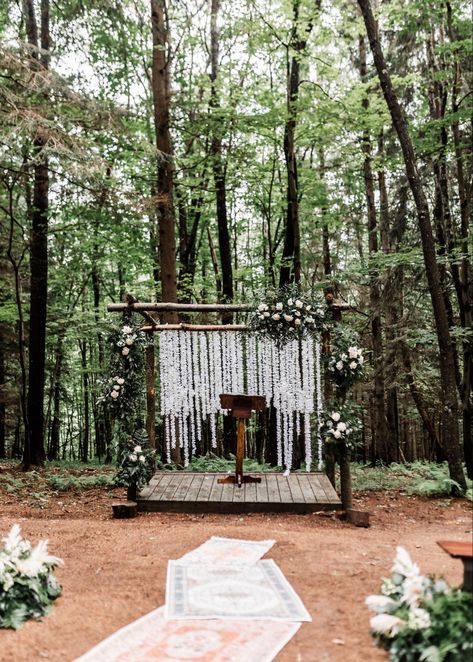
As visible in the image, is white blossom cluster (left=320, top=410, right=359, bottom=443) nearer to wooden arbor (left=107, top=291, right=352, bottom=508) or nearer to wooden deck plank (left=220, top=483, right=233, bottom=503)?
wooden arbor (left=107, top=291, right=352, bottom=508)

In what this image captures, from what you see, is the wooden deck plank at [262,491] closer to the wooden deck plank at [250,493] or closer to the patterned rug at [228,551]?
the wooden deck plank at [250,493]

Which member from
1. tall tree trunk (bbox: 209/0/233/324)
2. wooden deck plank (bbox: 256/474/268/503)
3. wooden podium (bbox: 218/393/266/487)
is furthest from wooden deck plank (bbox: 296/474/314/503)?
tall tree trunk (bbox: 209/0/233/324)

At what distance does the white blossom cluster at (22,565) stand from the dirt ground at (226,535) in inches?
11.3

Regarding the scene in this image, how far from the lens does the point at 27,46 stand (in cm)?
923

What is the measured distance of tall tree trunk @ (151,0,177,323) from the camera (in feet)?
37.7

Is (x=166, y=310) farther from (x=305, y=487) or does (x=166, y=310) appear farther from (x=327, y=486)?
(x=327, y=486)

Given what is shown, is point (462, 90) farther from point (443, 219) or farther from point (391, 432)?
point (391, 432)

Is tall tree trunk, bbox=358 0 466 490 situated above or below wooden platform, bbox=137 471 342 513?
above

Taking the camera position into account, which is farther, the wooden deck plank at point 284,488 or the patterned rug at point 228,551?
the wooden deck plank at point 284,488

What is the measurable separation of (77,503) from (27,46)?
7412mm

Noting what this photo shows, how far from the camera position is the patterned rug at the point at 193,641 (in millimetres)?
3639

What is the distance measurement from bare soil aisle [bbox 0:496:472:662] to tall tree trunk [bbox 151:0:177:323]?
459 cm

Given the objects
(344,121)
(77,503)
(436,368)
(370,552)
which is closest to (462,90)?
(344,121)

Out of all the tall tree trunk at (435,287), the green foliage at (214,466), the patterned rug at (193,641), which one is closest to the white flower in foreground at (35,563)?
the patterned rug at (193,641)
